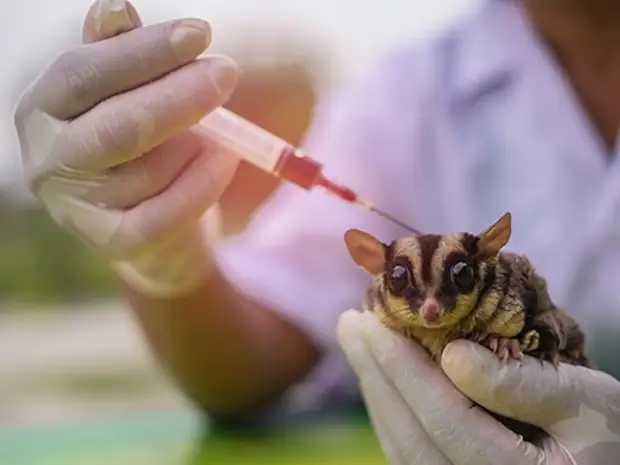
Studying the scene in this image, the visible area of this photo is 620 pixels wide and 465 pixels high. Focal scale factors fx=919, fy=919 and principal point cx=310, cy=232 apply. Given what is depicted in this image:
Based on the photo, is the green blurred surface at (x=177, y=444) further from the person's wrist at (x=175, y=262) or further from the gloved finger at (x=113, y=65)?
the gloved finger at (x=113, y=65)

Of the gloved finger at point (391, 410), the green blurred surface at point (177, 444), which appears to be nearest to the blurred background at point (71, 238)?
the green blurred surface at point (177, 444)

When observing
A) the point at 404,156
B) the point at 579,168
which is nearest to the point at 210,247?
the point at 404,156

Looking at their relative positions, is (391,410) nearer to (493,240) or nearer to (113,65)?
(493,240)

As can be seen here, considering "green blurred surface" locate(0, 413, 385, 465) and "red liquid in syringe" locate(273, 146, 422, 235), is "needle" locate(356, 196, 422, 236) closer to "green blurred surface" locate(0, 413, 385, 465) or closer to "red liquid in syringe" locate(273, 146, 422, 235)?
"red liquid in syringe" locate(273, 146, 422, 235)

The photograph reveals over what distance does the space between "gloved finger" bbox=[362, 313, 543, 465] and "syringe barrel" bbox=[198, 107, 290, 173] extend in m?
0.11

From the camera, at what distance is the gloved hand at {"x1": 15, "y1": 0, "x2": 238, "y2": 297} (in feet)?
1.53

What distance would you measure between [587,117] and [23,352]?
470mm

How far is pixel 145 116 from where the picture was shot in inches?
18.5

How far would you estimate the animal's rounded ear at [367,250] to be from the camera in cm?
40

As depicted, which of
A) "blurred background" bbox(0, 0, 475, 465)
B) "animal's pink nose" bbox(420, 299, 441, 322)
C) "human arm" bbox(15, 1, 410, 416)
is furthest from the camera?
"blurred background" bbox(0, 0, 475, 465)

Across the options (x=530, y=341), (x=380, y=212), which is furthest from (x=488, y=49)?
(x=530, y=341)

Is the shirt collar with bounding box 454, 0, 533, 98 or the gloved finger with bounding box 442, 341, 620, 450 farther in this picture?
the shirt collar with bounding box 454, 0, 533, 98

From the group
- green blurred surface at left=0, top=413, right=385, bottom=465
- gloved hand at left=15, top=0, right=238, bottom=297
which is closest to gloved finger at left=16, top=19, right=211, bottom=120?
gloved hand at left=15, top=0, right=238, bottom=297

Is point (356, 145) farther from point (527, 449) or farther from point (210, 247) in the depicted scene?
point (527, 449)
